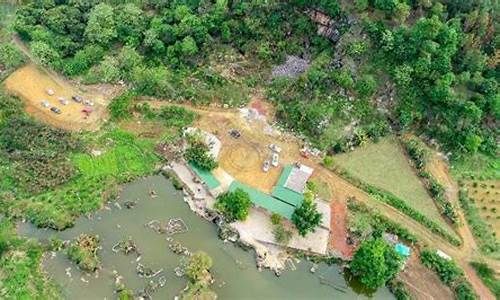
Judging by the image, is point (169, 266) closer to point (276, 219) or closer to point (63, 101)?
point (276, 219)

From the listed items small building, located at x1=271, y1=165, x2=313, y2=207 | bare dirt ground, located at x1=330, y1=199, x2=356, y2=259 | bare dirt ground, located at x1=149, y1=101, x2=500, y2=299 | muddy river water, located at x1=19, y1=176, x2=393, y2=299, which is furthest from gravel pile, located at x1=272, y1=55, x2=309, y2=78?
muddy river water, located at x1=19, y1=176, x2=393, y2=299

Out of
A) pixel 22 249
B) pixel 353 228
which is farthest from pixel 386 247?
Answer: pixel 22 249

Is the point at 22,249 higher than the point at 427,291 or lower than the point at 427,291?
lower

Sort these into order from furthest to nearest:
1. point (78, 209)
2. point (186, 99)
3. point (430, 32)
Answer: point (186, 99)
point (430, 32)
point (78, 209)

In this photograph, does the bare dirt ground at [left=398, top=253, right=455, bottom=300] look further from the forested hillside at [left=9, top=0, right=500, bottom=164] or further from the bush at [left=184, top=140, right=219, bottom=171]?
the bush at [left=184, top=140, right=219, bottom=171]

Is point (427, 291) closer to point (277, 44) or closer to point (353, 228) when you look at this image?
point (353, 228)
